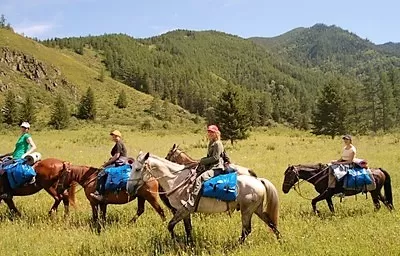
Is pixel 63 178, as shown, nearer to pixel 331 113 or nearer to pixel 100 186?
pixel 100 186

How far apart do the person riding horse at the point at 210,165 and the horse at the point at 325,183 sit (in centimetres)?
387

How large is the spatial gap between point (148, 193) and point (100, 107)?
89974 millimetres

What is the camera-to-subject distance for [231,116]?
42562 millimetres

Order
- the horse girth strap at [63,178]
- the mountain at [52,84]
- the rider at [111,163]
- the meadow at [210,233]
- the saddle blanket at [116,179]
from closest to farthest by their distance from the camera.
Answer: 1. the meadow at [210,233]
2. the saddle blanket at [116,179]
3. the rider at [111,163]
4. the horse girth strap at [63,178]
5. the mountain at [52,84]

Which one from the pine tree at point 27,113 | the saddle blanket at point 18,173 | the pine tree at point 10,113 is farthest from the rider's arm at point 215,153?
the pine tree at point 10,113

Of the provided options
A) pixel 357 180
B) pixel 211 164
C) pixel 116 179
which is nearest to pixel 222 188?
pixel 211 164

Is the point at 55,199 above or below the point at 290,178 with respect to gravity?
below

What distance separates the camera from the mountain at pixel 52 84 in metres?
90.3

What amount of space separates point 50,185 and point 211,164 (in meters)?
5.59

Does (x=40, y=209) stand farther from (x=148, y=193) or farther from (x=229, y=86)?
(x=229, y=86)

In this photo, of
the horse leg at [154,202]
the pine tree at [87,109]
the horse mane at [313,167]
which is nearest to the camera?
the horse leg at [154,202]

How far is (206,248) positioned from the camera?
8719mm

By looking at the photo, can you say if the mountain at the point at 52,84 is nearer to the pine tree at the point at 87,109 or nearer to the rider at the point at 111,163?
the pine tree at the point at 87,109

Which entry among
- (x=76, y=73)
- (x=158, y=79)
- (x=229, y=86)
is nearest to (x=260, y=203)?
(x=229, y=86)
